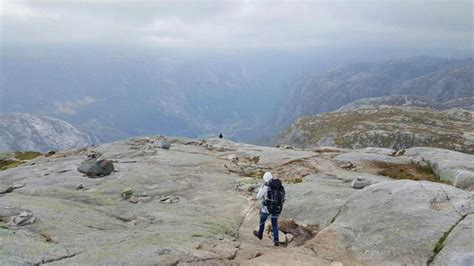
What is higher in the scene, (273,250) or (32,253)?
(32,253)

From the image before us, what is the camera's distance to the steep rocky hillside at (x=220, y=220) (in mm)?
23688

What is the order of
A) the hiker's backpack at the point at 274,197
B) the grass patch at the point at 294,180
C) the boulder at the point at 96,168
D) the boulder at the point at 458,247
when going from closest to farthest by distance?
1. the boulder at the point at 458,247
2. the hiker's backpack at the point at 274,197
3. the grass patch at the point at 294,180
4. the boulder at the point at 96,168

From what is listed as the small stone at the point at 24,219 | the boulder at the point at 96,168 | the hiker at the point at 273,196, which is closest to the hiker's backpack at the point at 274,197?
the hiker at the point at 273,196

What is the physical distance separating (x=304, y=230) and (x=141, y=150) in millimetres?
45926

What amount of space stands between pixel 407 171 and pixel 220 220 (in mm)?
33725

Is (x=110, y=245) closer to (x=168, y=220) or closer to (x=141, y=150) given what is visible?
(x=168, y=220)

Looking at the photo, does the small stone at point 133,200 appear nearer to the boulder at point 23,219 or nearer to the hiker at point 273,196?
the boulder at point 23,219

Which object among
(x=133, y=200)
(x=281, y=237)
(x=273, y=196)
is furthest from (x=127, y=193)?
(x=273, y=196)

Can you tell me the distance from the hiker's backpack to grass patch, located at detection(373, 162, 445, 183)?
30009mm

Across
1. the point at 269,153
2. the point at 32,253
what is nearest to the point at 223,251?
the point at 32,253

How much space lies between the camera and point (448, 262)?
73.9 feet

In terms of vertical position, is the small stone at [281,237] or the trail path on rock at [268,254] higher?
the trail path on rock at [268,254]

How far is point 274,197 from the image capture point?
27.9 m

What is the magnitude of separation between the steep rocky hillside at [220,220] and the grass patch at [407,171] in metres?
2.83
